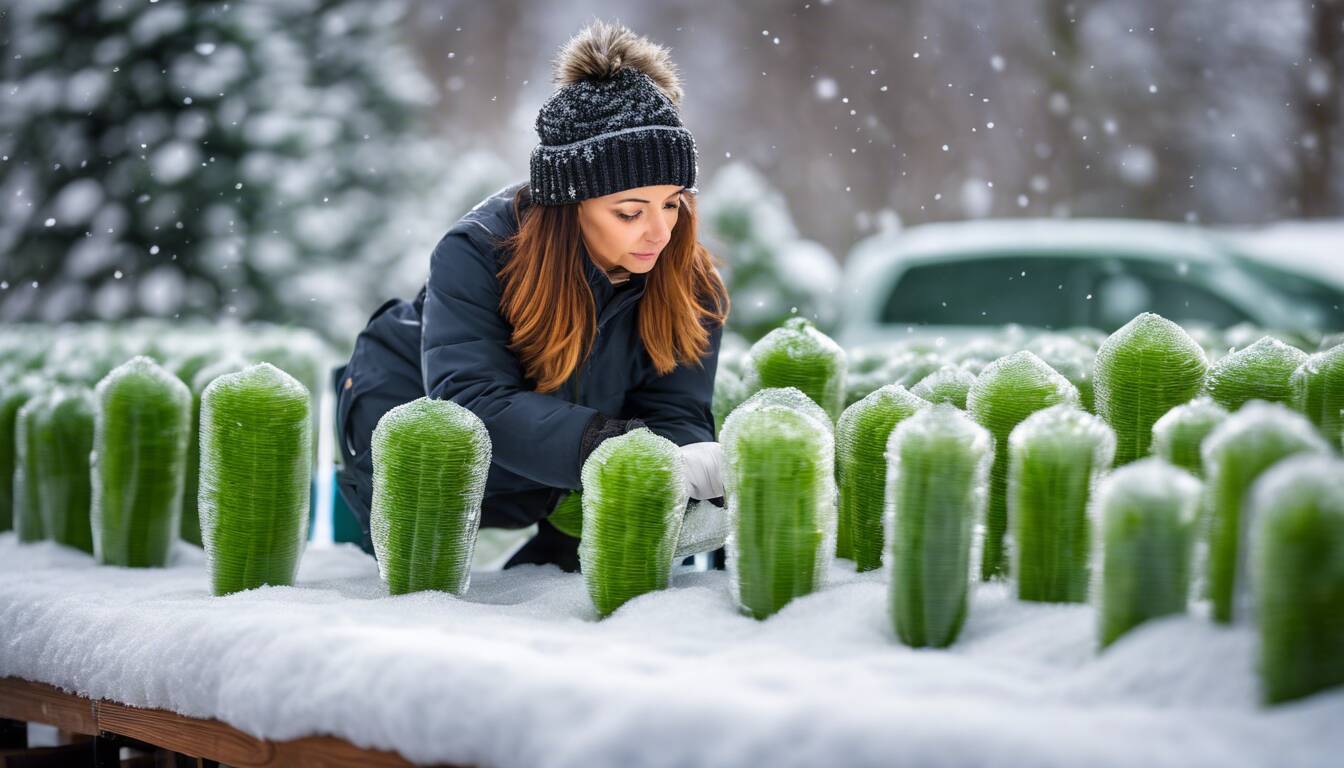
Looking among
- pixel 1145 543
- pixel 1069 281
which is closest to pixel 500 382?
pixel 1145 543

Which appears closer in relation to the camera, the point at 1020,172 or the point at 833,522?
the point at 833,522

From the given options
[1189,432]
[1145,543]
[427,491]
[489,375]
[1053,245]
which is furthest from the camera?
[1053,245]

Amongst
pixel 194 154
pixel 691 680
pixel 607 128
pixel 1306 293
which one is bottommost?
pixel 691 680

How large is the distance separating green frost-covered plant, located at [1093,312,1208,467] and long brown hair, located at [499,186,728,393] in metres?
0.60

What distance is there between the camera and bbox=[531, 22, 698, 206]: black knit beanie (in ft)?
4.81

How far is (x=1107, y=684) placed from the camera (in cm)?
81

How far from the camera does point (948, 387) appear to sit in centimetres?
130

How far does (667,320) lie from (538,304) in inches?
8.0

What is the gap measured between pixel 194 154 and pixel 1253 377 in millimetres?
7617

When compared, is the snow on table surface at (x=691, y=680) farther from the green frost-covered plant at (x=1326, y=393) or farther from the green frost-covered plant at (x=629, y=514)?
the green frost-covered plant at (x=1326, y=393)

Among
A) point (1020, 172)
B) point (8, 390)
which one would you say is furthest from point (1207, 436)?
point (1020, 172)

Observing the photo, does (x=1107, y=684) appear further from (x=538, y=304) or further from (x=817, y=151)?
(x=817, y=151)

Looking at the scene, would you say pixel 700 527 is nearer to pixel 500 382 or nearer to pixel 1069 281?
pixel 500 382

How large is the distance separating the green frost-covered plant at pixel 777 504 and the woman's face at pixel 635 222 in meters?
0.46
